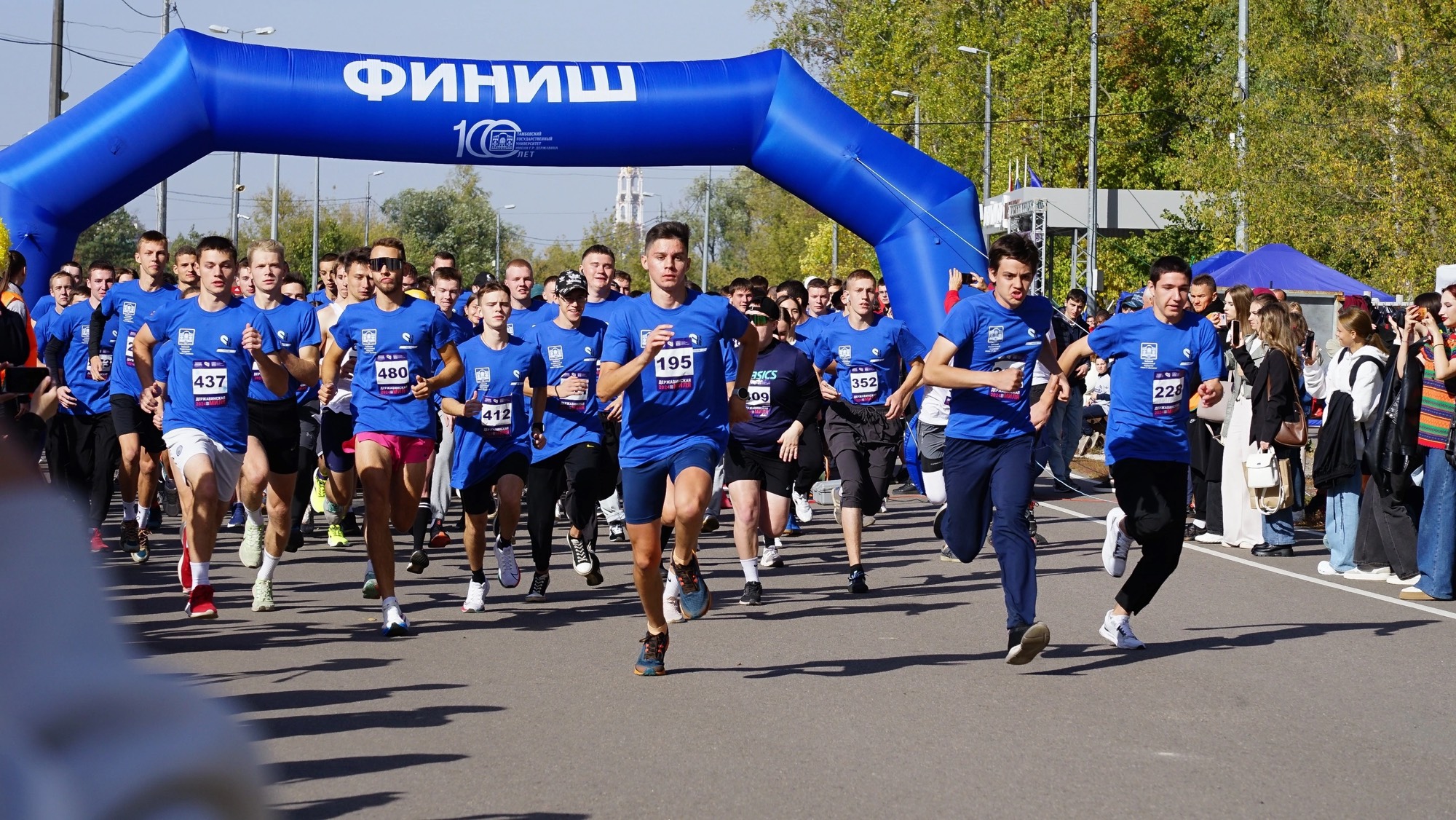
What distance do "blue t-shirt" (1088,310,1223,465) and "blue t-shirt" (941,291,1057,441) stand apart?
1.59ft

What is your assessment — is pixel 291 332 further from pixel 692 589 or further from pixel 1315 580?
pixel 1315 580

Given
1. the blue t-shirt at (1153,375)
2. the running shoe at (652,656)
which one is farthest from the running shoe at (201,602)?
the blue t-shirt at (1153,375)

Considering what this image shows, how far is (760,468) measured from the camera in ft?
37.9

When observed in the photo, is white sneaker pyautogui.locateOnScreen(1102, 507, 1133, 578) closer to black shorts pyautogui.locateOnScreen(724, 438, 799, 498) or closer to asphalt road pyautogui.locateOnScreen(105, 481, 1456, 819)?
asphalt road pyautogui.locateOnScreen(105, 481, 1456, 819)

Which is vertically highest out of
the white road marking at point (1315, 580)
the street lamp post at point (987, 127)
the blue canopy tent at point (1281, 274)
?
the street lamp post at point (987, 127)

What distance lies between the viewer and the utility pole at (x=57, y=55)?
28828mm

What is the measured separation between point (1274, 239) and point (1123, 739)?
24.8m

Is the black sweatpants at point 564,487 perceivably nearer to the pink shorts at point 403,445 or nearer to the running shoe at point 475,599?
the running shoe at point 475,599

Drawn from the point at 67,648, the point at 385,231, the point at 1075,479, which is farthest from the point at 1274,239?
the point at 385,231

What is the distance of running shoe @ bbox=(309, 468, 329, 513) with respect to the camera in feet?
49.4

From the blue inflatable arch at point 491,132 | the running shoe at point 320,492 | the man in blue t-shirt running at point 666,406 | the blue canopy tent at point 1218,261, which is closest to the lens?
the man in blue t-shirt running at point 666,406

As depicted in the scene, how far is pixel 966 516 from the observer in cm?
854

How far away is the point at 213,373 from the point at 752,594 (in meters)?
3.47

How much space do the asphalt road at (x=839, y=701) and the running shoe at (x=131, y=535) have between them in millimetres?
657
